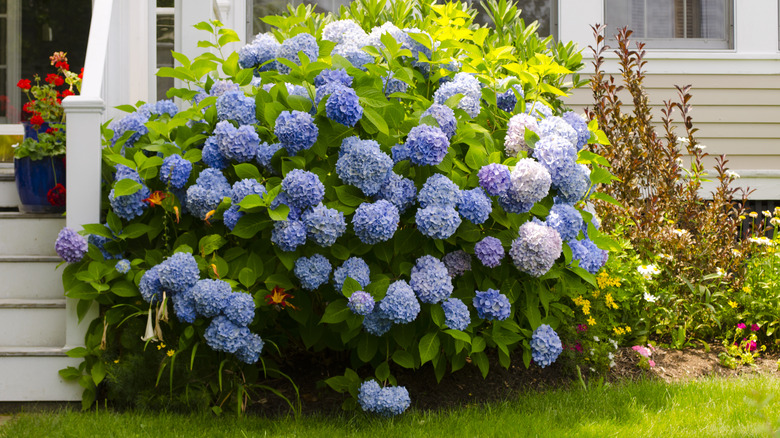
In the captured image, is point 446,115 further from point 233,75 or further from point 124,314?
point 124,314

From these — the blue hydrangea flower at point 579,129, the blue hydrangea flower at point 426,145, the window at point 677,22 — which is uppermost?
the window at point 677,22

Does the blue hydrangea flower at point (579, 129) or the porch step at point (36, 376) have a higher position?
the blue hydrangea flower at point (579, 129)

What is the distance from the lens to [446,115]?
112 inches

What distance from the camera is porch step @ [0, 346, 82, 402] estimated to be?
9.98 feet

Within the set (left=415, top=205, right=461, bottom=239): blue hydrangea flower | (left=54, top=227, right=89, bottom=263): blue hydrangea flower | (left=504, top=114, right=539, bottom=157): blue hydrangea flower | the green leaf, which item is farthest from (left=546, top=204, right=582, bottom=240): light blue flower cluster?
(left=54, top=227, right=89, bottom=263): blue hydrangea flower

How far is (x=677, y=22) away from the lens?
6.36 m

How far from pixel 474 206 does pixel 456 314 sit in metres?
0.42

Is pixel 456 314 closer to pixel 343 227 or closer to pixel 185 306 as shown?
pixel 343 227

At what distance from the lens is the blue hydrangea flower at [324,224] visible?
2.65 meters

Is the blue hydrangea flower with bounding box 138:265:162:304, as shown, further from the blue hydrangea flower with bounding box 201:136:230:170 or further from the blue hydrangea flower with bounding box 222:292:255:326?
the blue hydrangea flower with bounding box 201:136:230:170

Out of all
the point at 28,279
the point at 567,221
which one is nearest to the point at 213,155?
the point at 28,279

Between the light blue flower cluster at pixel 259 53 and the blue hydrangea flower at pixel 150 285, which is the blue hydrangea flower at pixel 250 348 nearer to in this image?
the blue hydrangea flower at pixel 150 285

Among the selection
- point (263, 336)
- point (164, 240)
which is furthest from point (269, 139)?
point (263, 336)

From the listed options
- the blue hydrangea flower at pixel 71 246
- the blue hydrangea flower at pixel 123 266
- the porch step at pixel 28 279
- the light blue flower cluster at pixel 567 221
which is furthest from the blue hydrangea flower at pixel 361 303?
the porch step at pixel 28 279
